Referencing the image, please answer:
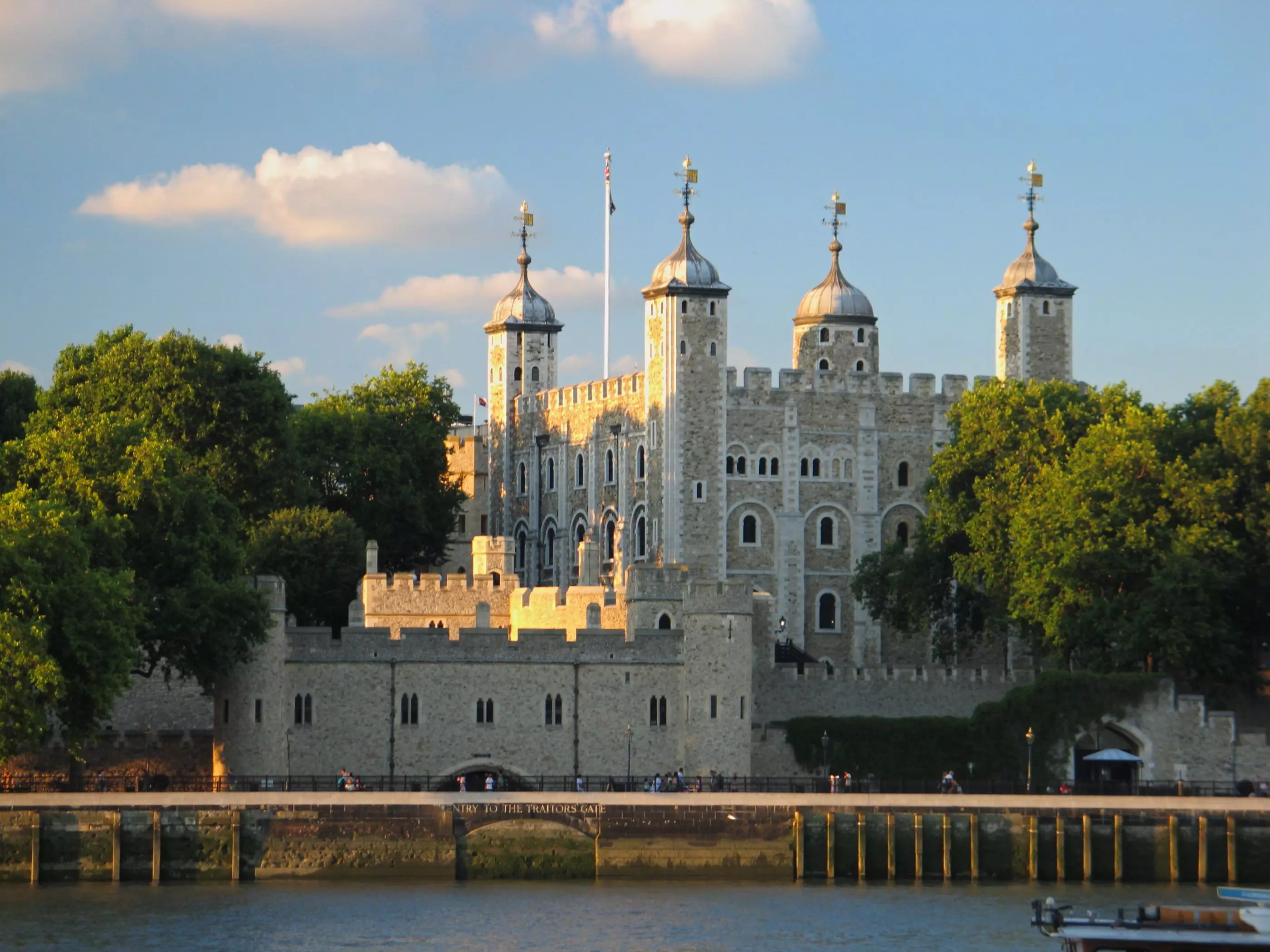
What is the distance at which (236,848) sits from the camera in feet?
203

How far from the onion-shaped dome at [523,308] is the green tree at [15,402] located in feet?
85.8

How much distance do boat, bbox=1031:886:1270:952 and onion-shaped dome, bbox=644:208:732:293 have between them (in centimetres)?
4729

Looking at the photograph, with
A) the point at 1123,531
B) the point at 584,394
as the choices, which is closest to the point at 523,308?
the point at 584,394

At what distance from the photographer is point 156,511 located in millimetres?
68688

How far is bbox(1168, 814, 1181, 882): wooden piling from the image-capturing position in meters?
62.8

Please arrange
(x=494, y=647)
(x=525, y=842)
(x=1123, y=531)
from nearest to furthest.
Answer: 1. (x=525, y=842)
2. (x=494, y=647)
3. (x=1123, y=531)

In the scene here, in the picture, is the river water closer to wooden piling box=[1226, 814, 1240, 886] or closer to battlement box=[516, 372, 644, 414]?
wooden piling box=[1226, 814, 1240, 886]

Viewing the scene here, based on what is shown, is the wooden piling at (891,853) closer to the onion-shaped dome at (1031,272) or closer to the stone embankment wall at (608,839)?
the stone embankment wall at (608,839)

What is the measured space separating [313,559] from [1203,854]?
1247 inches

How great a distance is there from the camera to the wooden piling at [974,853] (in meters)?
62.4

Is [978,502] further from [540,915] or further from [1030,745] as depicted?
[540,915]

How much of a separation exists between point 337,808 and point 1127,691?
21742 millimetres

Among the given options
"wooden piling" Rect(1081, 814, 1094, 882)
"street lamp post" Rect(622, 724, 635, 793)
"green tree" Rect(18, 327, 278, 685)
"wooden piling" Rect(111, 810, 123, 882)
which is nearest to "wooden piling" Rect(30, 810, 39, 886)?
"wooden piling" Rect(111, 810, 123, 882)

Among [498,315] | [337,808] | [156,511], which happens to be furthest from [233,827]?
[498,315]
